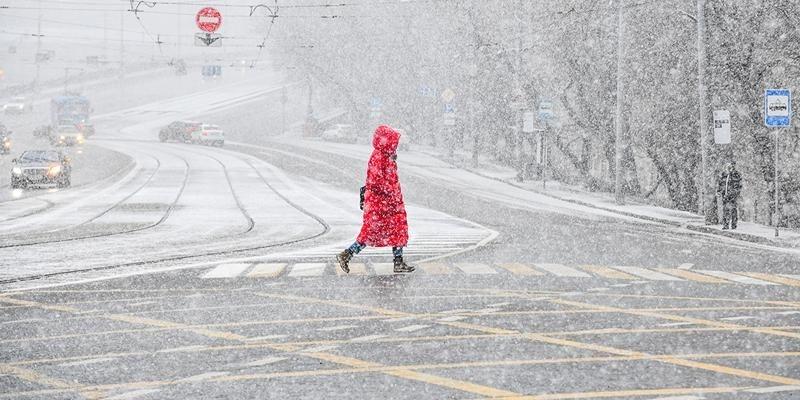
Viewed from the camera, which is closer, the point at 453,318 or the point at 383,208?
the point at 453,318

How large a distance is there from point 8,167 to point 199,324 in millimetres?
48020

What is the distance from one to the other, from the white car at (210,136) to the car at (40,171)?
3188cm

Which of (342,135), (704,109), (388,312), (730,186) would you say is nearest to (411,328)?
(388,312)

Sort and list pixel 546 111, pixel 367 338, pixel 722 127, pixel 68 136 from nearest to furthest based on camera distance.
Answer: pixel 367 338
pixel 722 127
pixel 546 111
pixel 68 136

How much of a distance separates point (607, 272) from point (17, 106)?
3707 inches

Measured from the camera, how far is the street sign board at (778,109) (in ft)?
81.3

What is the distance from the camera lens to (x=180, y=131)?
78188mm

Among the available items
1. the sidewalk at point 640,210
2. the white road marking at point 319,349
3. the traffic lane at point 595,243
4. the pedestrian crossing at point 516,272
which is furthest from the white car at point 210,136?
the white road marking at point 319,349

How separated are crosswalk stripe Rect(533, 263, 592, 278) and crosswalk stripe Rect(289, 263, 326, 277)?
309 centimetres

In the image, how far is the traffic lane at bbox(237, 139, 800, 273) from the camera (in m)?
17.9

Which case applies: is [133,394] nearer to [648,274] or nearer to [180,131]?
[648,274]

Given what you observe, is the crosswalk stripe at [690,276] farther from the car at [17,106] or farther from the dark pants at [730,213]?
the car at [17,106]

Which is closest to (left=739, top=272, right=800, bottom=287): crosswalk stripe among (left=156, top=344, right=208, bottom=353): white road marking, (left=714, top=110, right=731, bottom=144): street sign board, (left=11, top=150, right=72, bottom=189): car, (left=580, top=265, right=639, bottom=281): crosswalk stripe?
(left=580, top=265, right=639, bottom=281): crosswalk stripe

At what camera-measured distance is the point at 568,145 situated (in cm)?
5059
